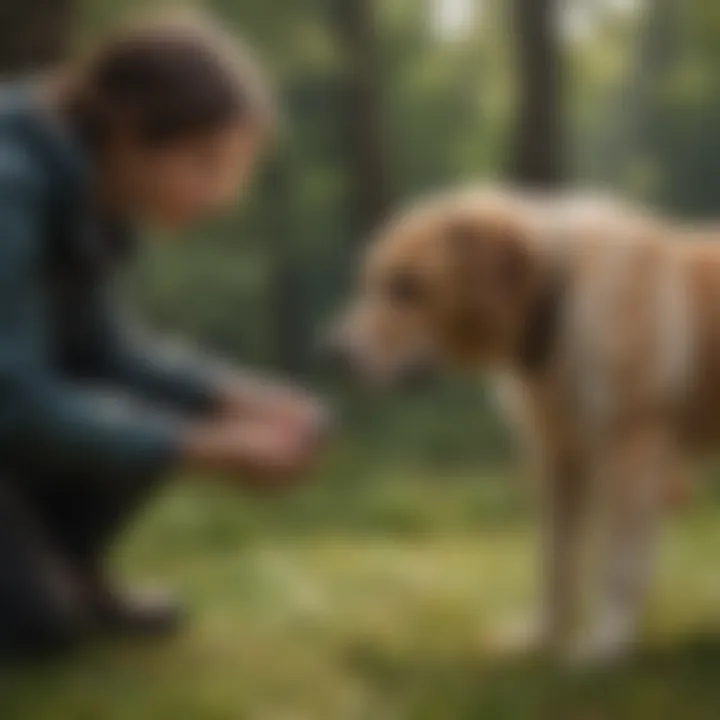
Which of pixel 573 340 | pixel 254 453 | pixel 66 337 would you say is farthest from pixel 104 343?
pixel 573 340

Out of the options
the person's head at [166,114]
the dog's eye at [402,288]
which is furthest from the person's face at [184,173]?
the dog's eye at [402,288]

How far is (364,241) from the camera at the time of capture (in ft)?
2.77

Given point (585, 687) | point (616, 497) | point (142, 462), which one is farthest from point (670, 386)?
point (142, 462)

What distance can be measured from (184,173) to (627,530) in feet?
1.08

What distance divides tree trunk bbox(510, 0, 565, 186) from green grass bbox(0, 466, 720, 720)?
0.61ft

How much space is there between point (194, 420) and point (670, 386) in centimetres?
29

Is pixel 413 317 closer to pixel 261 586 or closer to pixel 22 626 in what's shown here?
pixel 261 586

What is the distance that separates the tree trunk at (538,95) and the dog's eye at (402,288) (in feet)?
0.28

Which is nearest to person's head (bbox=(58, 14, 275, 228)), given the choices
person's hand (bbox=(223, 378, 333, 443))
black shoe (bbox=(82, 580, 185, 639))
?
person's hand (bbox=(223, 378, 333, 443))

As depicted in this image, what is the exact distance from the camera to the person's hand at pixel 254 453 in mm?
750

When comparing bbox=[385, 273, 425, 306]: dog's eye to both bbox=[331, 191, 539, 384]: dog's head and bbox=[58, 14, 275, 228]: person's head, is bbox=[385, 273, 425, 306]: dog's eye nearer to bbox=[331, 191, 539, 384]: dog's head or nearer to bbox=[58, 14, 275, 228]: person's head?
bbox=[331, 191, 539, 384]: dog's head

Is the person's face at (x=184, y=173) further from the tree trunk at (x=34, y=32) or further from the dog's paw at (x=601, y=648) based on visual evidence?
the dog's paw at (x=601, y=648)

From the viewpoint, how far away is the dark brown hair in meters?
0.77

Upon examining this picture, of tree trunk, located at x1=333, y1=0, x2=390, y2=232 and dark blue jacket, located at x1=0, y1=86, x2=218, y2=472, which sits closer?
dark blue jacket, located at x1=0, y1=86, x2=218, y2=472
